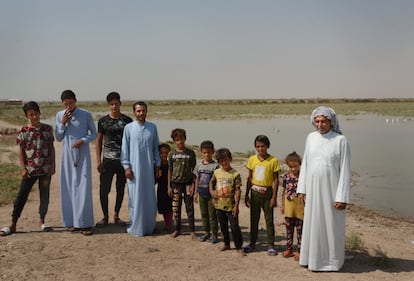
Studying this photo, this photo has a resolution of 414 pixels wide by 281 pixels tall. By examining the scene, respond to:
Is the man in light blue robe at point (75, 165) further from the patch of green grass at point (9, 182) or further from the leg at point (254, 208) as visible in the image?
the patch of green grass at point (9, 182)

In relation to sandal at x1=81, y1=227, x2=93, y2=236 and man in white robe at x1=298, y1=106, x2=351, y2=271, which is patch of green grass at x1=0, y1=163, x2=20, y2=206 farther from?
man in white robe at x1=298, y1=106, x2=351, y2=271

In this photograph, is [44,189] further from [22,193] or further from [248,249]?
[248,249]

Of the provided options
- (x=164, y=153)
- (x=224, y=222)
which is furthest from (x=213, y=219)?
(x=164, y=153)

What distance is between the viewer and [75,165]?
510cm

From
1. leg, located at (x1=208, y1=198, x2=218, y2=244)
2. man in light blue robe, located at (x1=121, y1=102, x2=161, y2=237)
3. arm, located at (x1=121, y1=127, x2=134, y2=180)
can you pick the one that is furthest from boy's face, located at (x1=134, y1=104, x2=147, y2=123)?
leg, located at (x1=208, y1=198, x2=218, y2=244)

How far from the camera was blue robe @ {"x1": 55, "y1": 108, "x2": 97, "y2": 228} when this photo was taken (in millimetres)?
5086

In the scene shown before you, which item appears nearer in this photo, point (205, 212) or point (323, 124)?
point (323, 124)

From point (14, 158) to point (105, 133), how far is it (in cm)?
900

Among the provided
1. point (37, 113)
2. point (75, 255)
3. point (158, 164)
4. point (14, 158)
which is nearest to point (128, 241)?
point (75, 255)

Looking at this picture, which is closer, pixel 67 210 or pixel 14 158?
pixel 67 210

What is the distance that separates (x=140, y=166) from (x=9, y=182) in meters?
5.14

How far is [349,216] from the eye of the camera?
6.90 meters

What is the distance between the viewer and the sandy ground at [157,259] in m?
3.97

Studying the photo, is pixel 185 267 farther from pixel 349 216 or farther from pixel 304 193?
pixel 349 216
